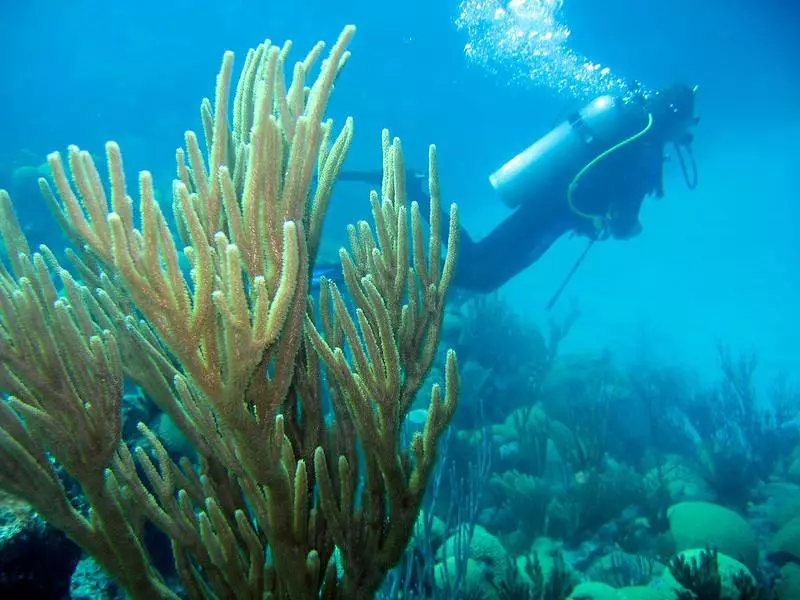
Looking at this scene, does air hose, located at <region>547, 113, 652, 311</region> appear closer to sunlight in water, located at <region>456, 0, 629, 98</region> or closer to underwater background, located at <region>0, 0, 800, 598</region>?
underwater background, located at <region>0, 0, 800, 598</region>

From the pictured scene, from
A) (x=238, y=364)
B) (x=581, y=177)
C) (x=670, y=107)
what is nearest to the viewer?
(x=238, y=364)

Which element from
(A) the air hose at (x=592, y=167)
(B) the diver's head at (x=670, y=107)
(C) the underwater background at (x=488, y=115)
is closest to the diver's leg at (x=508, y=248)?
(A) the air hose at (x=592, y=167)

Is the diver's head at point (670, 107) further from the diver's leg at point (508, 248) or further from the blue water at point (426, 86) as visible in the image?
the blue water at point (426, 86)

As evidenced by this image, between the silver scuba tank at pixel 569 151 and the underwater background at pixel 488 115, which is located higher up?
the underwater background at pixel 488 115

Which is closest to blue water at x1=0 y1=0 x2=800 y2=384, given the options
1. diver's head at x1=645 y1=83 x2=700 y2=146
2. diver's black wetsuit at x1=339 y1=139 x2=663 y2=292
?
diver's head at x1=645 y1=83 x2=700 y2=146

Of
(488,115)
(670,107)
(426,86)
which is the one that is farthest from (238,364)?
(488,115)

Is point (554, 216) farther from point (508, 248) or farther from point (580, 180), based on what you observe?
point (508, 248)

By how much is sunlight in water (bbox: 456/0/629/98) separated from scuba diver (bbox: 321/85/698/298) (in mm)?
8064

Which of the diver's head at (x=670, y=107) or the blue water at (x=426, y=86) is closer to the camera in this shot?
the diver's head at (x=670, y=107)

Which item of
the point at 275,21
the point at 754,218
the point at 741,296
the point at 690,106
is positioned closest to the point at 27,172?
the point at 275,21

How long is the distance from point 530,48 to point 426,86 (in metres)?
5.76

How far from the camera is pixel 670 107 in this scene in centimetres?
866

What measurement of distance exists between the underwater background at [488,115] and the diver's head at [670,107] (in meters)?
5.55

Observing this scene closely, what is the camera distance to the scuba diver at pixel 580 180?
8.43 m
